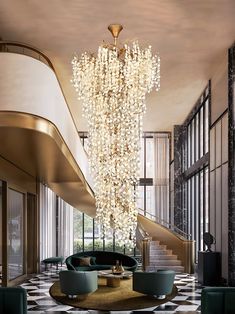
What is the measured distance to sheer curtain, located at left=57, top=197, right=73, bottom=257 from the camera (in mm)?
21016

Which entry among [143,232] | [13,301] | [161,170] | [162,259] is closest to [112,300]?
[13,301]

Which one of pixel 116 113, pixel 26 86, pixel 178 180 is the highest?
pixel 26 86

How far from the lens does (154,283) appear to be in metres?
9.66

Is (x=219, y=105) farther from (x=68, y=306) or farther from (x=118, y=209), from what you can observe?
(x=68, y=306)

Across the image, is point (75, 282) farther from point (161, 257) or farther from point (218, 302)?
point (161, 257)

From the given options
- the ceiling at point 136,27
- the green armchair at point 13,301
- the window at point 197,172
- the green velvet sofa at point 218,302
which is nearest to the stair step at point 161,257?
the window at point 197,172

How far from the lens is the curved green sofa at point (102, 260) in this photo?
14.5 metres

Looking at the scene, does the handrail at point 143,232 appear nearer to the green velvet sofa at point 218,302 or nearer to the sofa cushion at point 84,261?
the sofa cushion at point 84,261

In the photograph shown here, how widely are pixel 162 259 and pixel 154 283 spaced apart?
25.3ft

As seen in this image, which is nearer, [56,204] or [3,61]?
[3,61]

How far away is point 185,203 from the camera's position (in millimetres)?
19109

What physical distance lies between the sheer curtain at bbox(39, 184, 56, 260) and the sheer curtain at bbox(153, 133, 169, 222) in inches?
167

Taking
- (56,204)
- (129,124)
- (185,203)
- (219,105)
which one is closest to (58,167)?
(129,124)

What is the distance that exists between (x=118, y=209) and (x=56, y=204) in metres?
10.3
